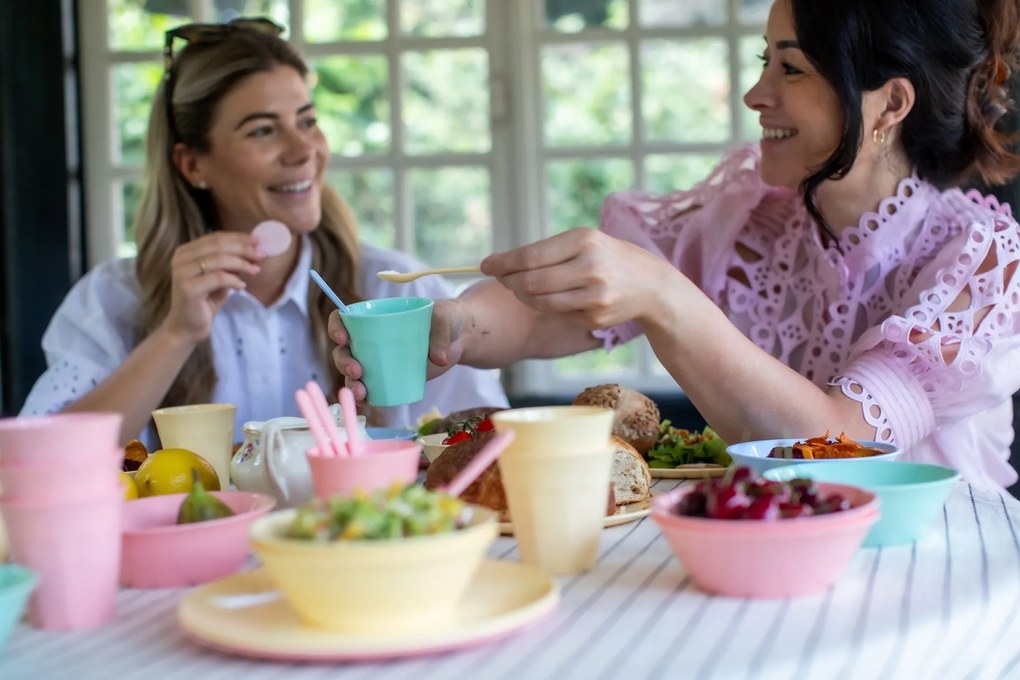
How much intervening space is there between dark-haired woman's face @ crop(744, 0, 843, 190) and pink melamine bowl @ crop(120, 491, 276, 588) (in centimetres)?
120

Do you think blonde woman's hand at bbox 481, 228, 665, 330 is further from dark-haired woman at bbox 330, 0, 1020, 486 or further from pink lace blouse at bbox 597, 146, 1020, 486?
pink lace blouse at bbox 597, 146, 1020, 486

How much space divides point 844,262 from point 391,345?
94 cm

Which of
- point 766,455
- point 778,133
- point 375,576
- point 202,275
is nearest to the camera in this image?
point 375,576

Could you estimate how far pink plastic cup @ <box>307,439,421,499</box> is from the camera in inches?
41.3

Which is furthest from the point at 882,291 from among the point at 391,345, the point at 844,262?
the point at 391,345

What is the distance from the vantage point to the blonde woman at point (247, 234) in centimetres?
256

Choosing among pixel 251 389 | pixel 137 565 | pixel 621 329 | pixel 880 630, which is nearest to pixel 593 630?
pixel 880 630

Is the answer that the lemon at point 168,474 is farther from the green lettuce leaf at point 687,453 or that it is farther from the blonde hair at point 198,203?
the blonde hair at point 198,203

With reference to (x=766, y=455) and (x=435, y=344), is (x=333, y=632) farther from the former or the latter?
(x=435, y=344)

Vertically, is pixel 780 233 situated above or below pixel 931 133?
below

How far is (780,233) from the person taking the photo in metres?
2.15

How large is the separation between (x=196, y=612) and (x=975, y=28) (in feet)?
5.08

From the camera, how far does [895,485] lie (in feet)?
3.84

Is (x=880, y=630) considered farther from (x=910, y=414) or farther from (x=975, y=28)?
(x=975, y=28)
